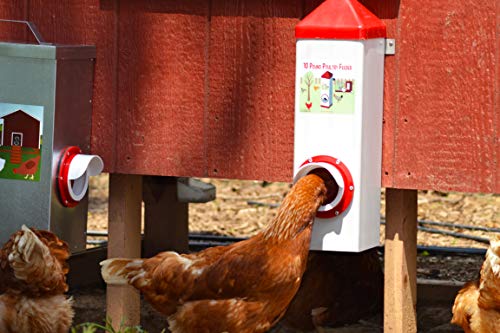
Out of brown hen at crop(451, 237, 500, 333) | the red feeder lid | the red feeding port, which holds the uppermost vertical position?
the red feeder lid

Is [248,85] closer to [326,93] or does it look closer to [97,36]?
[326,93]

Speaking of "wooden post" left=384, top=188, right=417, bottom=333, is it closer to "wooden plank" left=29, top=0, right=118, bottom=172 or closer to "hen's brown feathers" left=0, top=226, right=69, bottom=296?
"wooden plank" left=29, top=0, right=118, bottom=172

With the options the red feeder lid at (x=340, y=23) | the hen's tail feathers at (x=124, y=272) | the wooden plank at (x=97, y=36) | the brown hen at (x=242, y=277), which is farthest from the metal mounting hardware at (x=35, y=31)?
the red feeder lid at (x=340, y=23)

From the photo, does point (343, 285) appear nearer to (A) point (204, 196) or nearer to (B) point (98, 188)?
(A) point (204, 196)

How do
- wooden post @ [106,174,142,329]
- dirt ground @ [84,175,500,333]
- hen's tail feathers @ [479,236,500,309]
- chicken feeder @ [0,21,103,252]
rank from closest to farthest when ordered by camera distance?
hen's tail feathers @ [479,236,500,309], chicken feeder @ [0,21,103,252], wooden post @ [106,174,142,329], dirt ground @ [84,175,500,333]

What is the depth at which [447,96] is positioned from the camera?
5.05 m

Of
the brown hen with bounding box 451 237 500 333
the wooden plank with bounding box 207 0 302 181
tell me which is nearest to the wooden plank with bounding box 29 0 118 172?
the wooden plank with bounding box 207 0 302 181

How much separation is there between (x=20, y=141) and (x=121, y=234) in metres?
0.67

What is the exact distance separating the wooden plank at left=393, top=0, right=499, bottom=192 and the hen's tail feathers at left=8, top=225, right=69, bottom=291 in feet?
5.17

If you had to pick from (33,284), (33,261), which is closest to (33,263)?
(33,261)

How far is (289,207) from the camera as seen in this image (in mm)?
5055

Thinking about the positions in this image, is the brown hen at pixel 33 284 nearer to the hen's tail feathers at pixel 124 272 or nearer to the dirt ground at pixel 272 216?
the hen's tail feathers at pixel 124 272

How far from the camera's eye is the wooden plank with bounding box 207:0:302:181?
17.5ft

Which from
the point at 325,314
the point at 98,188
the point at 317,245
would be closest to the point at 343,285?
the point at 325,314
